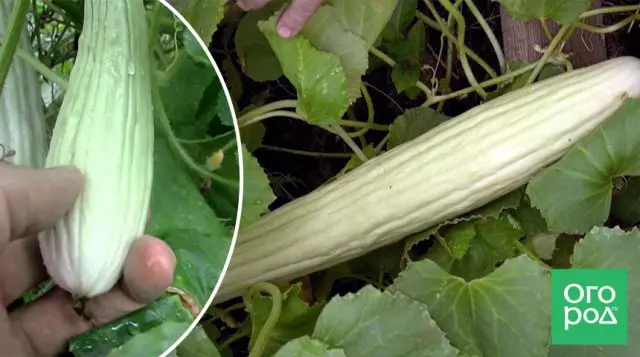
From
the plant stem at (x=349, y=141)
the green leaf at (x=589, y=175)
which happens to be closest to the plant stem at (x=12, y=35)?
the plant stem at (x=349, y=141)

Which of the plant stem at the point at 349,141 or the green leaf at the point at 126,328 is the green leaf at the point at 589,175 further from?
the green leaf at the point at 126,328

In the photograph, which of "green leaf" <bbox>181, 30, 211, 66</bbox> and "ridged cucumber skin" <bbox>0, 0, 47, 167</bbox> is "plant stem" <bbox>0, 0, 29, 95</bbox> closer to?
"ridged cucumber skin" <bbox>0, 0, 47, 167</bbox>

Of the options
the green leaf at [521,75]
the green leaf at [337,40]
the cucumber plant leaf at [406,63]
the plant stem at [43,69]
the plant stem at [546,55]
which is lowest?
the green leaf at [521,75]

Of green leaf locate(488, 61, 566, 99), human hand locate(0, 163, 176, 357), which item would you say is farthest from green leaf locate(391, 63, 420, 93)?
human hand locate(0, 163, 176, 357)

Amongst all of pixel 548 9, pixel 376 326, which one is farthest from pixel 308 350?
pixel 548 9

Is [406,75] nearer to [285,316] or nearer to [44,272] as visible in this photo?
[285,316]

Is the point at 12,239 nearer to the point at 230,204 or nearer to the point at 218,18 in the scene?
the point at 230,204

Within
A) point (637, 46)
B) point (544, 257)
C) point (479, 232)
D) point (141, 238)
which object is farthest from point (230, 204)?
point (637, 46)
